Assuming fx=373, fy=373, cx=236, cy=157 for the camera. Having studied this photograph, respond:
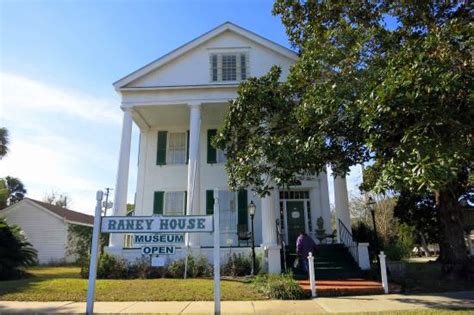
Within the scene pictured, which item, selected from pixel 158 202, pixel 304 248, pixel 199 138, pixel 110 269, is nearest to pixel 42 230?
pixel 158 202

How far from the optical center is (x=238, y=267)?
1370 centimetres

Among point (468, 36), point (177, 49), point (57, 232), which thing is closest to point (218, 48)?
point (177, 49)

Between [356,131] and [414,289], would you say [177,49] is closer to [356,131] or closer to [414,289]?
[356,131]

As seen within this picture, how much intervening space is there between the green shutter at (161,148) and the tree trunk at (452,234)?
1221cm

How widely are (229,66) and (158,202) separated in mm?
7320

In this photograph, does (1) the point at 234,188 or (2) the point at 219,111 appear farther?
(2) the point at 219,111

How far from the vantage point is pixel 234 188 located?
10922 millimetres

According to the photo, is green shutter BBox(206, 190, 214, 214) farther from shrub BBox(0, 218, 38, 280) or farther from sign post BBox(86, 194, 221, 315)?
sign post BBox(86, 194, 221, 315)

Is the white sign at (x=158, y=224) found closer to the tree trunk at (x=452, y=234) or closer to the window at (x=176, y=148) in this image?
the tree trunk at (x=452, y=234)

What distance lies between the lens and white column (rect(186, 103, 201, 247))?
48.5 feet

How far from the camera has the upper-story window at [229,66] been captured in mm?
17016

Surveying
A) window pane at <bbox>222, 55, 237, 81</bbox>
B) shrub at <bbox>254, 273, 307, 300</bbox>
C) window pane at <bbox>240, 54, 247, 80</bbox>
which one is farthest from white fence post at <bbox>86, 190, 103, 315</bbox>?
window pane at <bbox>240, 54, 247, 80</bbox>

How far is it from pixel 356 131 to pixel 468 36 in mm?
2952

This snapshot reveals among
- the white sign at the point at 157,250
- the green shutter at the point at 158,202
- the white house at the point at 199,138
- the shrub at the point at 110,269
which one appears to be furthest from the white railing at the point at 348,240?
the white sign at the point at 157,250
